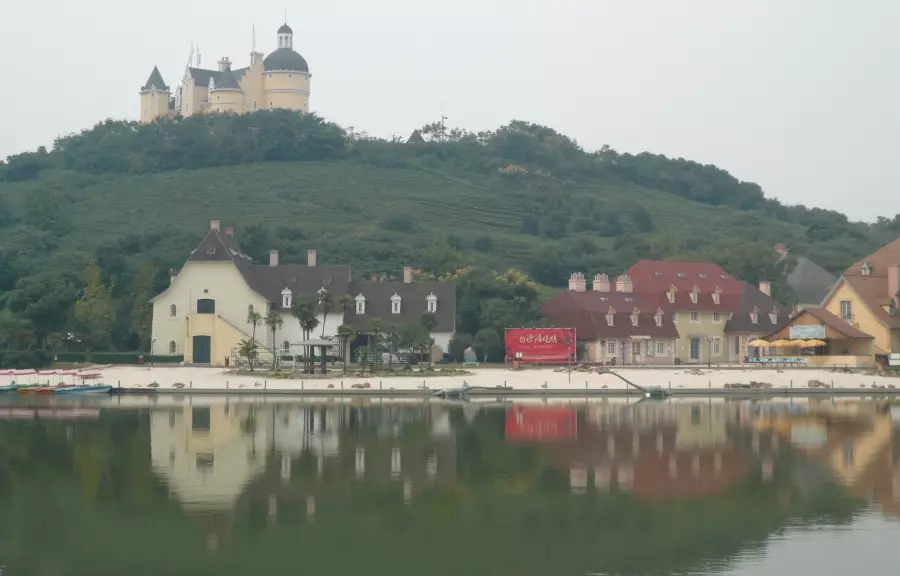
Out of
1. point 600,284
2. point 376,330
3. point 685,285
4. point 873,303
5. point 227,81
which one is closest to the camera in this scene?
point 376,330

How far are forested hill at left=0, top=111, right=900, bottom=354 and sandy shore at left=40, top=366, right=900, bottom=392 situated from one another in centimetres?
1293

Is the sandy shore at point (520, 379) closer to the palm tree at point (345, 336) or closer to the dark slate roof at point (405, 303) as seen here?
the palm tree at point (345, 336)

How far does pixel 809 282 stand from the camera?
8800 centimetres

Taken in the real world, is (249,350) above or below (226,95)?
below

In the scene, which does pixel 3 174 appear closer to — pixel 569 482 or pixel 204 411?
pixel 204 411

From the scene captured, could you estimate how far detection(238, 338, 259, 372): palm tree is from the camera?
59.8 meters

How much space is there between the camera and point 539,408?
46500 millimetres

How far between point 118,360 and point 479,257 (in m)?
33.0

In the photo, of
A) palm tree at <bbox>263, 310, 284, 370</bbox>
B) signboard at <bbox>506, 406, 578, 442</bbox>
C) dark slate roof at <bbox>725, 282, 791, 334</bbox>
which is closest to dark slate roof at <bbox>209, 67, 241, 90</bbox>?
palm tree at <bbox>263, 310, 284, 370</bbox>

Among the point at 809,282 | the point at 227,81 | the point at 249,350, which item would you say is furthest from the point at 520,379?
the point at 227,81

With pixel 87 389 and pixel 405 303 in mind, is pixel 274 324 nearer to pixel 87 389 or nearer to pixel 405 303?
pixel 405 303

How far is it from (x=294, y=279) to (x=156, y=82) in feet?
282

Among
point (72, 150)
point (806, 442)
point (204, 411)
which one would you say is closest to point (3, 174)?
point (72, 150)

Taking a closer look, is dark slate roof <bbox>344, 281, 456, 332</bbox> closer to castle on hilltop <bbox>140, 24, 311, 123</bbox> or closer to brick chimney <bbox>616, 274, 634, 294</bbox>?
brick chimney <bbox>616, 274, 634, 294</bbox>
